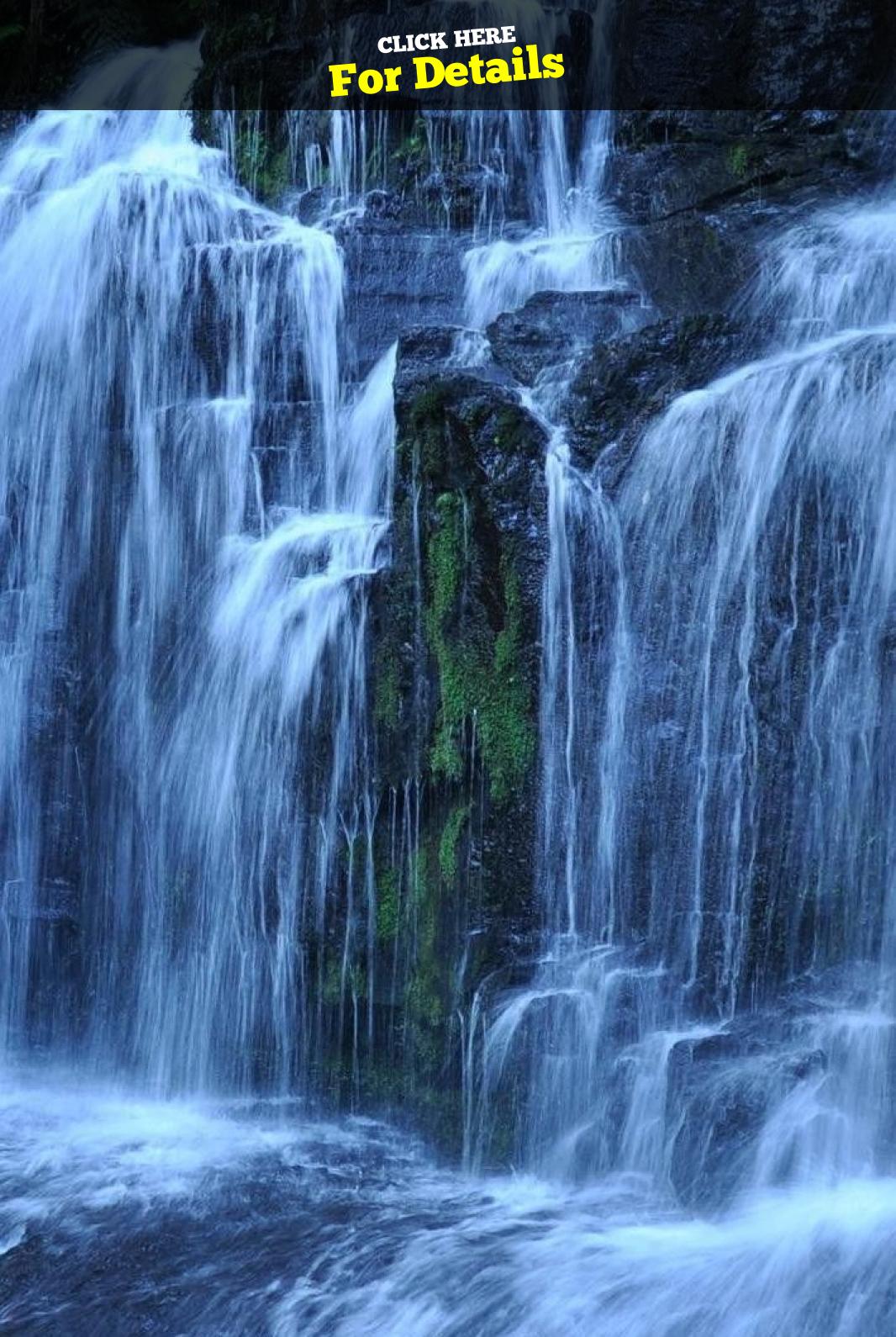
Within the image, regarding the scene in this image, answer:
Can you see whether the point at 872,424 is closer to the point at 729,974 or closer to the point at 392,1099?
the point at 729,974

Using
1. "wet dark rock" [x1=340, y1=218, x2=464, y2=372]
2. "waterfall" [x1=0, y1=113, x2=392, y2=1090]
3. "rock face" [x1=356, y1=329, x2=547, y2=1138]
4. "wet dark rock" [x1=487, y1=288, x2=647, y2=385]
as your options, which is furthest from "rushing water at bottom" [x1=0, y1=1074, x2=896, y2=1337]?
"wet dark rock" [x1=340, y1=218, x2=464, y2=372]

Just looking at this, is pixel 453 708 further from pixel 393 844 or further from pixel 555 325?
pixel 555 325

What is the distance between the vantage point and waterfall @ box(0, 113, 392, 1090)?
820 cm

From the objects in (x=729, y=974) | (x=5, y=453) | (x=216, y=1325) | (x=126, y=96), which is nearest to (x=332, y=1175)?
(x=216, y=1325)

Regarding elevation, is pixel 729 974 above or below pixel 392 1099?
above

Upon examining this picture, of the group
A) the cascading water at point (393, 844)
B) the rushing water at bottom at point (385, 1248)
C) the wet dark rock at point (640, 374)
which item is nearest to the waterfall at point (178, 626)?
the cascading water at point (393, 844)

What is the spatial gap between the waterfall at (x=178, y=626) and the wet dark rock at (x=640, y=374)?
1.43m

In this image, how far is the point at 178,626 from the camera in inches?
353

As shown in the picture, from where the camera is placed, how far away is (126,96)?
14133mm

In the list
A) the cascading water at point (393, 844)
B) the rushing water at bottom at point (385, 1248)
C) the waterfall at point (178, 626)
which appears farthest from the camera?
the waterfall at point (178, 626)

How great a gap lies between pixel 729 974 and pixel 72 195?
288 inches

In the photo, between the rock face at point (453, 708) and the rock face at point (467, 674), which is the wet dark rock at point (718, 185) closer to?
the rock face at point (467, 674)

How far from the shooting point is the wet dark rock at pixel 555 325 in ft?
29.0

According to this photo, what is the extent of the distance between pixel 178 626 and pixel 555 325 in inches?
111
